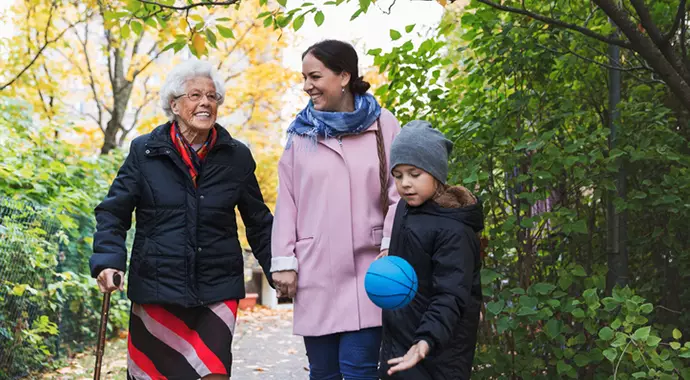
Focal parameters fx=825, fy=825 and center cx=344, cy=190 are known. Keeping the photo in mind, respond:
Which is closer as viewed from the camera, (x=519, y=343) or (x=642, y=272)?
(x=519, y=343)

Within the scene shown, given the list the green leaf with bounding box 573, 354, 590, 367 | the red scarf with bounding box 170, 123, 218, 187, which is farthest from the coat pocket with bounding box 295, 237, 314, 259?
the green leaf with bounding box 573, 354, 590, 367

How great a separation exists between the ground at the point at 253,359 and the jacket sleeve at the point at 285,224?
417 cm

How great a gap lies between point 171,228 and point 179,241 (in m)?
0.07

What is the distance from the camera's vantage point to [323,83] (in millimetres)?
3596

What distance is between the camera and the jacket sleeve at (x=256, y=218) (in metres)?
3.87

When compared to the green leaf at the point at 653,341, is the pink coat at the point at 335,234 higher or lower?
higher

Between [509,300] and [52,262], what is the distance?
4195 mm

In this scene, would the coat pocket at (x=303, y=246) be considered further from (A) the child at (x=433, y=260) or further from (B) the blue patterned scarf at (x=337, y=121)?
(A) the child at (x=433, y=260)

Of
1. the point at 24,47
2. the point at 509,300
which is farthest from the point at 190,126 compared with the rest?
the point at 24,47

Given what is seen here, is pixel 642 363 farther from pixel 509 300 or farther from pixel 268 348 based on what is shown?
pixel 268 348

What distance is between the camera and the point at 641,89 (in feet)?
15.5

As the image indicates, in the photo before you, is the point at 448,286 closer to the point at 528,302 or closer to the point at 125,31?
the point at 528,302

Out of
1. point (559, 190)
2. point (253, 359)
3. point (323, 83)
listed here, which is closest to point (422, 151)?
point (323, 83)

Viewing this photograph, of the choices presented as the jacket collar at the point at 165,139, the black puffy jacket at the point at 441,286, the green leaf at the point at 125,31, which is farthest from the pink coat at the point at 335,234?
the green leaf at the point at 125,31
